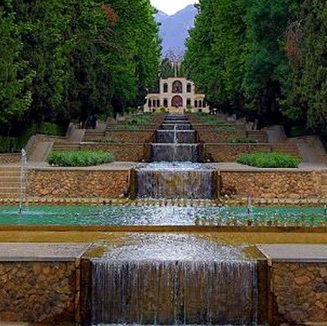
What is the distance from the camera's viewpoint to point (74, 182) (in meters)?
20.0

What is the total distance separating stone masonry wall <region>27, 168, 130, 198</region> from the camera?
19.9 metres

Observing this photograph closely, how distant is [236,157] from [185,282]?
17.4 m

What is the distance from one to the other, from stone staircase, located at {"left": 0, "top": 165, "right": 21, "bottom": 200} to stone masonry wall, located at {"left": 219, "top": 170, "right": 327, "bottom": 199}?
Answer: 543cm

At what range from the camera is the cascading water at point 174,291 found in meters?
8.98

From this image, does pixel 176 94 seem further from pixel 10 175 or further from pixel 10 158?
pixel 10 175

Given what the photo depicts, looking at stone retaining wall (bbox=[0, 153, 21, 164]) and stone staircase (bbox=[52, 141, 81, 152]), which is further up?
stone staircase (bbox=[52, 141, 81, 152])

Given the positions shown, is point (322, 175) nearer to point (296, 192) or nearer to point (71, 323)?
point (296, 192)

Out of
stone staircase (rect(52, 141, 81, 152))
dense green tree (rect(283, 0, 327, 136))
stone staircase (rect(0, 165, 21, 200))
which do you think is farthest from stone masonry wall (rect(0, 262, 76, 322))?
stone staircase (rect(52, 141, 81, 152))

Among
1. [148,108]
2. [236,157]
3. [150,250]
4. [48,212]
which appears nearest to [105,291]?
[150,250]

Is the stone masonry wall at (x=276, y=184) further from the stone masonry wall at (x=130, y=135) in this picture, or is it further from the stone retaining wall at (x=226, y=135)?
the stone masonry wall at (x=130, y=135)

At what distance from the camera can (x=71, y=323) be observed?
884 centimetres

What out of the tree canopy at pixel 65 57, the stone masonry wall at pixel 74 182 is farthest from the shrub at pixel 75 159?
the stone masonry wall at pixel 74 182

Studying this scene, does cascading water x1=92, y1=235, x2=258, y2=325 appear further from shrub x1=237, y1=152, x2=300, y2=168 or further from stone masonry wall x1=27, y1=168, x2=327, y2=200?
shrub x1=237, y1=152, x2=300, y2=168

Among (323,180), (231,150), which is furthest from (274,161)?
(231,150)
